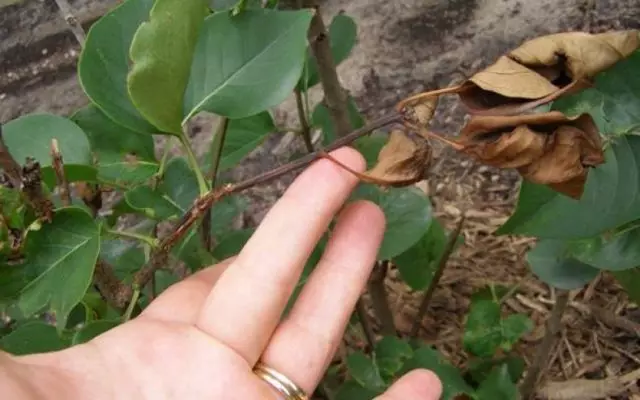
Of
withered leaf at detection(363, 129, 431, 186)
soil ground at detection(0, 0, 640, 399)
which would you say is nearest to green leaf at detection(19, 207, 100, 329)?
withered leaf at detection(363, 129, 431, 186)

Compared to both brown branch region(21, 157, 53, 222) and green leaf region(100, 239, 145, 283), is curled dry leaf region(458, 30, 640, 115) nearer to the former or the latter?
brown branch region(21, 157, 53, 222)

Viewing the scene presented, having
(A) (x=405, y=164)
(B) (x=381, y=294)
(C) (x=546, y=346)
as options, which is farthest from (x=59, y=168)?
(C) (x=546, y=346)

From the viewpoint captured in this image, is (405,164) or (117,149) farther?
(117,149)

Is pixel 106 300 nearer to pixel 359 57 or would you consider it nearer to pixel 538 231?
pixel 538 231

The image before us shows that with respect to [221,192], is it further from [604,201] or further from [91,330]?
[604,201]

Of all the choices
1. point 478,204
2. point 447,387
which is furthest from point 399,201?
point 478,204

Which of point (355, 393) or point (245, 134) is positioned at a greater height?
point (245, 134)
